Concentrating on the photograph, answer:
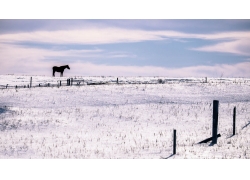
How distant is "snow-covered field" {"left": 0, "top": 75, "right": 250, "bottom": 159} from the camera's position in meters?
15.3

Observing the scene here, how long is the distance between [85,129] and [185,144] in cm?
731

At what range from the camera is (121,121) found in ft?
74.7

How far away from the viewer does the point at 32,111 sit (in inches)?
963

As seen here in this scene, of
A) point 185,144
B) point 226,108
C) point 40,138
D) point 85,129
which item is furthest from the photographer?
point 226,108

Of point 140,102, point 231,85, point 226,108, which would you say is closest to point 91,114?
point 140,102

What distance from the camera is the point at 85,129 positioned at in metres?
21.0

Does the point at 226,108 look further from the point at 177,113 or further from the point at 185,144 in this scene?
the point at 185,144

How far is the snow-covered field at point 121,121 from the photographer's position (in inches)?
602

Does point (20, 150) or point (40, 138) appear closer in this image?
point (20, 150)

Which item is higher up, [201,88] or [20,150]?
[201,88]

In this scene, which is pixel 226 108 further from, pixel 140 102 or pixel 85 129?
pixel 85 129
